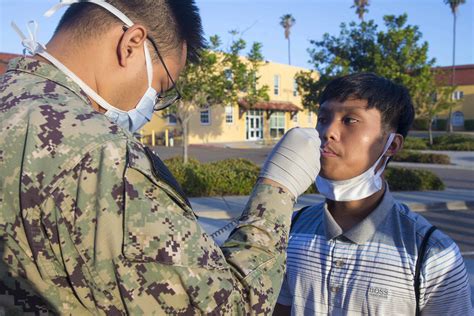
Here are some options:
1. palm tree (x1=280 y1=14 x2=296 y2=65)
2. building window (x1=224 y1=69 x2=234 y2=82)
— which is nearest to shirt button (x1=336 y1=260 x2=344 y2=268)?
building window (x1=224 y1=69 x2=234 y2=82)

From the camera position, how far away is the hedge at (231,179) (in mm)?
11477

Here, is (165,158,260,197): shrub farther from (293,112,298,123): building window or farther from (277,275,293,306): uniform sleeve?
(293,112,298,123): building window

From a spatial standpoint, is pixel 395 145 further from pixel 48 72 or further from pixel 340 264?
pixel 48 72

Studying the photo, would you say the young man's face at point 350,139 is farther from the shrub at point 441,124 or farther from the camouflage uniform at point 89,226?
the shrub at point 441,124

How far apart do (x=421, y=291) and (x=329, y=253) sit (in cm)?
41

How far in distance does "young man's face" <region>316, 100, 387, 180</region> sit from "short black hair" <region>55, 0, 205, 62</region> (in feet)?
2.97

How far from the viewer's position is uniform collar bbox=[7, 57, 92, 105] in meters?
1.21

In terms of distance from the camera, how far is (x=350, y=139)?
217cm

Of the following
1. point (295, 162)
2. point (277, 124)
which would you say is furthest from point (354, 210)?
point (277, 124)

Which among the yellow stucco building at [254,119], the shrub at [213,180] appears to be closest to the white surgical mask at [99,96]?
the shrub at [213,180]

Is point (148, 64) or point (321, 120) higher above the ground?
point (148, 64)

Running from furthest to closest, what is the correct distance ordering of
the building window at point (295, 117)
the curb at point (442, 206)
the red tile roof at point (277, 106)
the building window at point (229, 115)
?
1. the building window at point (295, 117)
2. the red tile roof at point (277, 106)
3. the building window at point (229, 115)
4. the curb at point (442, 206)

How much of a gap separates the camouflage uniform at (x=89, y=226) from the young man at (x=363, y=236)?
0.98m

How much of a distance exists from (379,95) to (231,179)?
32.1 feet
